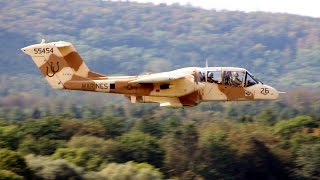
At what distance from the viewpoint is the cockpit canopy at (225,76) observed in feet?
130

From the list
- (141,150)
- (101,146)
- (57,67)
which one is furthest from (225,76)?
(141,150)

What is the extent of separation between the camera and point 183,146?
264 feet

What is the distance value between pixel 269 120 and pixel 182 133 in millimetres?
21743

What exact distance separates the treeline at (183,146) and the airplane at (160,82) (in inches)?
1017

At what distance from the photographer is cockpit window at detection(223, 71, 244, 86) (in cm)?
3972

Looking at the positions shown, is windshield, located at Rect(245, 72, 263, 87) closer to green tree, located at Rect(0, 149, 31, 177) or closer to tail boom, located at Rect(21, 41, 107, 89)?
tail boom, located at Rect(21, 41, 107, 89)

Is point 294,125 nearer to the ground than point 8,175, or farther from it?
farther from it

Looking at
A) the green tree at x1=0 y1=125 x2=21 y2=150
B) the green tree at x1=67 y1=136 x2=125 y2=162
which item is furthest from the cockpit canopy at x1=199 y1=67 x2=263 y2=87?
the green tree at x1=0 y1=125 x2=21 y2=150

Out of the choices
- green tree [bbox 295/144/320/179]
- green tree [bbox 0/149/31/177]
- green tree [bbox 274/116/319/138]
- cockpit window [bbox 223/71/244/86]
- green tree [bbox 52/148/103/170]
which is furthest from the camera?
green tree [bbox 274/116/319/138]

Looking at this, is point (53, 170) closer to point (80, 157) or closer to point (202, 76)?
point (80, 157)

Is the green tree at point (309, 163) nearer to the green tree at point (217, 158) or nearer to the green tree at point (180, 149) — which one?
the green tree at point (217, 158)

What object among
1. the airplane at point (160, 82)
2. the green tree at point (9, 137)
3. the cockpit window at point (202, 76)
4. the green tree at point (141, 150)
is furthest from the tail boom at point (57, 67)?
the green tree at point (141, 150)

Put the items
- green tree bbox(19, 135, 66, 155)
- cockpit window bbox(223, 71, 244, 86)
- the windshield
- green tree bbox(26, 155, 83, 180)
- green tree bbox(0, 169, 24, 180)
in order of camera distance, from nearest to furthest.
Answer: cockpit window bbox(223, 71, 244, 86) < the windshield < green tree bbox(0, 169, 24, 180) < green tree bbox(26, 155, 83, 180) < green tree bbox(19, 135, 66, 155)

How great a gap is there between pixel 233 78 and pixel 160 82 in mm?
3537
